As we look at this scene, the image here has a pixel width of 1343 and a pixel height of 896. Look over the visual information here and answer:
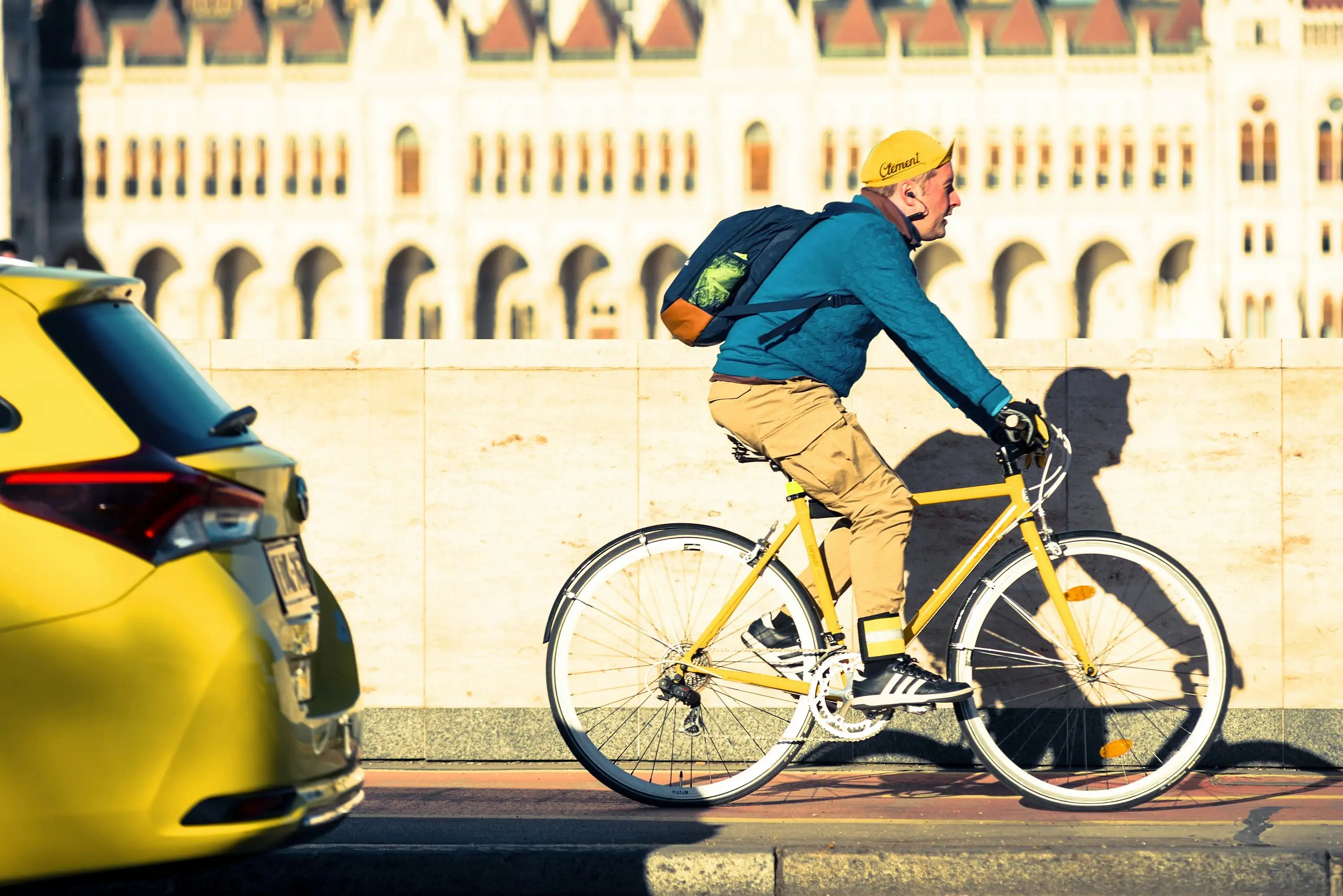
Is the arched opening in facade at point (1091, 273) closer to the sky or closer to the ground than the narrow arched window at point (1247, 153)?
closer to the ground

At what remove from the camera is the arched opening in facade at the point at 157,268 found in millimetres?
68625

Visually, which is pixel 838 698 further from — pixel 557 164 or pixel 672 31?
pixel 672 31

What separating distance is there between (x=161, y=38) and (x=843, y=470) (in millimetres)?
74178

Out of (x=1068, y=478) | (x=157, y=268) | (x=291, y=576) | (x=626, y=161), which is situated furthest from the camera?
(x=157, y=268)

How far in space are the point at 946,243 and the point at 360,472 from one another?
61.4 meters

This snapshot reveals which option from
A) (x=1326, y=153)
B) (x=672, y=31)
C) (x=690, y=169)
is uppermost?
(x=672, y=31)

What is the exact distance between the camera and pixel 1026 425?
165 inches

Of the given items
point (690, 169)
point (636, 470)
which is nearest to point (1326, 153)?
point (690, 169)

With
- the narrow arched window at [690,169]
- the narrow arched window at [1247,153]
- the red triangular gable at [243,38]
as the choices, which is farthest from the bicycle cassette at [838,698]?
the red triangular gable at [243,38]

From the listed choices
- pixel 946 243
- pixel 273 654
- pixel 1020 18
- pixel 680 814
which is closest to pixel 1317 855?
pixel 680 814

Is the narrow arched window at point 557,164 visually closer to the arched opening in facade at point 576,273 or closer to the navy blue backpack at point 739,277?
the arched opening in facade at point 576,273

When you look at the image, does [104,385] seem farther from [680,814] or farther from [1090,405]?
[1090,405]

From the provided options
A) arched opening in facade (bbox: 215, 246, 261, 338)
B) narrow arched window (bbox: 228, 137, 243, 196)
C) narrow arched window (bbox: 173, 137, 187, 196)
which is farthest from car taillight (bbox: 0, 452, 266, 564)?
narrow arched window (bbox: 173, 137, 187, 196)

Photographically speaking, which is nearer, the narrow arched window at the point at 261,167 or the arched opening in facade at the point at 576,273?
the arched opening in facade at the point at 576,273
